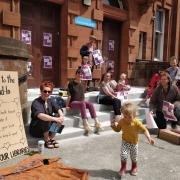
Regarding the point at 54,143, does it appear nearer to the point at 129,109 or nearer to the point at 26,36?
the point at 129,109

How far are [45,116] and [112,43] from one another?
7655 mm

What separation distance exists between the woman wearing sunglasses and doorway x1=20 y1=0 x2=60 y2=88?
368 cm

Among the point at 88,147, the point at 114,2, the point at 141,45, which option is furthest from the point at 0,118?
the point at 141,45

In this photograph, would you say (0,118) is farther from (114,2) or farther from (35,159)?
(114,2)

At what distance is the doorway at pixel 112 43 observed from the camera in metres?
11.9

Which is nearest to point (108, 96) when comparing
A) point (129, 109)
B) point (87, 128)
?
point (87, 128)

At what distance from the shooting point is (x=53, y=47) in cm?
984

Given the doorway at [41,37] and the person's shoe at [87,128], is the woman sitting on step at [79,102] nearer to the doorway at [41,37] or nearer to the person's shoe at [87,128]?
the person's shoe at [87,128]

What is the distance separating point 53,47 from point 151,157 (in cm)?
569

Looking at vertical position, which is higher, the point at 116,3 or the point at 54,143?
the point at 116,3

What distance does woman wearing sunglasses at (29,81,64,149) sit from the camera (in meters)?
5.16

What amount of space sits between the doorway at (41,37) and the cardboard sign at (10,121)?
4.11 m

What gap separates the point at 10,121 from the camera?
15.4 ft

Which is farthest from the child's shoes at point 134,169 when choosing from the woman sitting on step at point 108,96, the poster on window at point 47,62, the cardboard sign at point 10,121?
the poster on window at point 47,62
